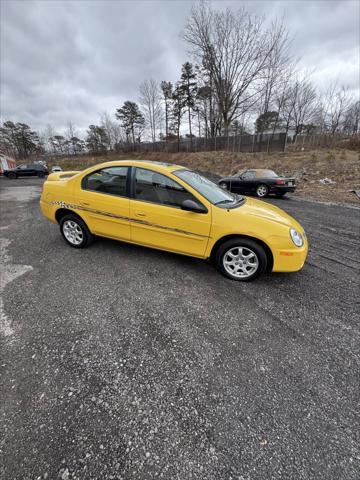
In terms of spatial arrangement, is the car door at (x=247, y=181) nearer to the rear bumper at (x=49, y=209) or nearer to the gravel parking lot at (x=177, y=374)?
the gravel parking lot at (x=177, y=374)

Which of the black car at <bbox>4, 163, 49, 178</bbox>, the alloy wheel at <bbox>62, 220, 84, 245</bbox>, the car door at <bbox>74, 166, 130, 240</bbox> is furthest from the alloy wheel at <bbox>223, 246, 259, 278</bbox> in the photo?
the black car at <bbox>4, 163, 49, 178</bbox>

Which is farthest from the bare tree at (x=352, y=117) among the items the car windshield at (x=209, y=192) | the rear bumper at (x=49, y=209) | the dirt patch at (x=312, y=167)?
the rear bumper at (x=49, y=209)

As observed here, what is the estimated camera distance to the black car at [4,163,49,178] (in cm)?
2308

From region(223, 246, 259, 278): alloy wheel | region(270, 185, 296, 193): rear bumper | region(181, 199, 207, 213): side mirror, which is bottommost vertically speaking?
region(223, 246, 259, 278): alloy wheel

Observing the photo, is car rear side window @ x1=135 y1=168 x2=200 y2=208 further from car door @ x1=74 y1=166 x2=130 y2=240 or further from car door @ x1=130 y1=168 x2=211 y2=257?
car door @ x1=74 y1=166 x2=130 y2=240

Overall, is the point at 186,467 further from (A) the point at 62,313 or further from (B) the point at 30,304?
(B) the point at 30,304

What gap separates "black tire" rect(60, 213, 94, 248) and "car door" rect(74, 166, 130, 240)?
15 cm

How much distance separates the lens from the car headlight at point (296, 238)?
8.75 feet

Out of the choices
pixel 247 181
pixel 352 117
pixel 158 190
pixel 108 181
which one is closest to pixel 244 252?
pixel 158 190

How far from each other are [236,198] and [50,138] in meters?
67.3

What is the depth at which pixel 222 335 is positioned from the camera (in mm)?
2104

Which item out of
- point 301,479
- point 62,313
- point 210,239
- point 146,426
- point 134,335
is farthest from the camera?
point 210,239

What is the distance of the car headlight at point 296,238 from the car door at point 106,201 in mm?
2319

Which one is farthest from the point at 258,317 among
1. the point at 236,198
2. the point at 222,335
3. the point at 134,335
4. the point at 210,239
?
the point at 236,198
